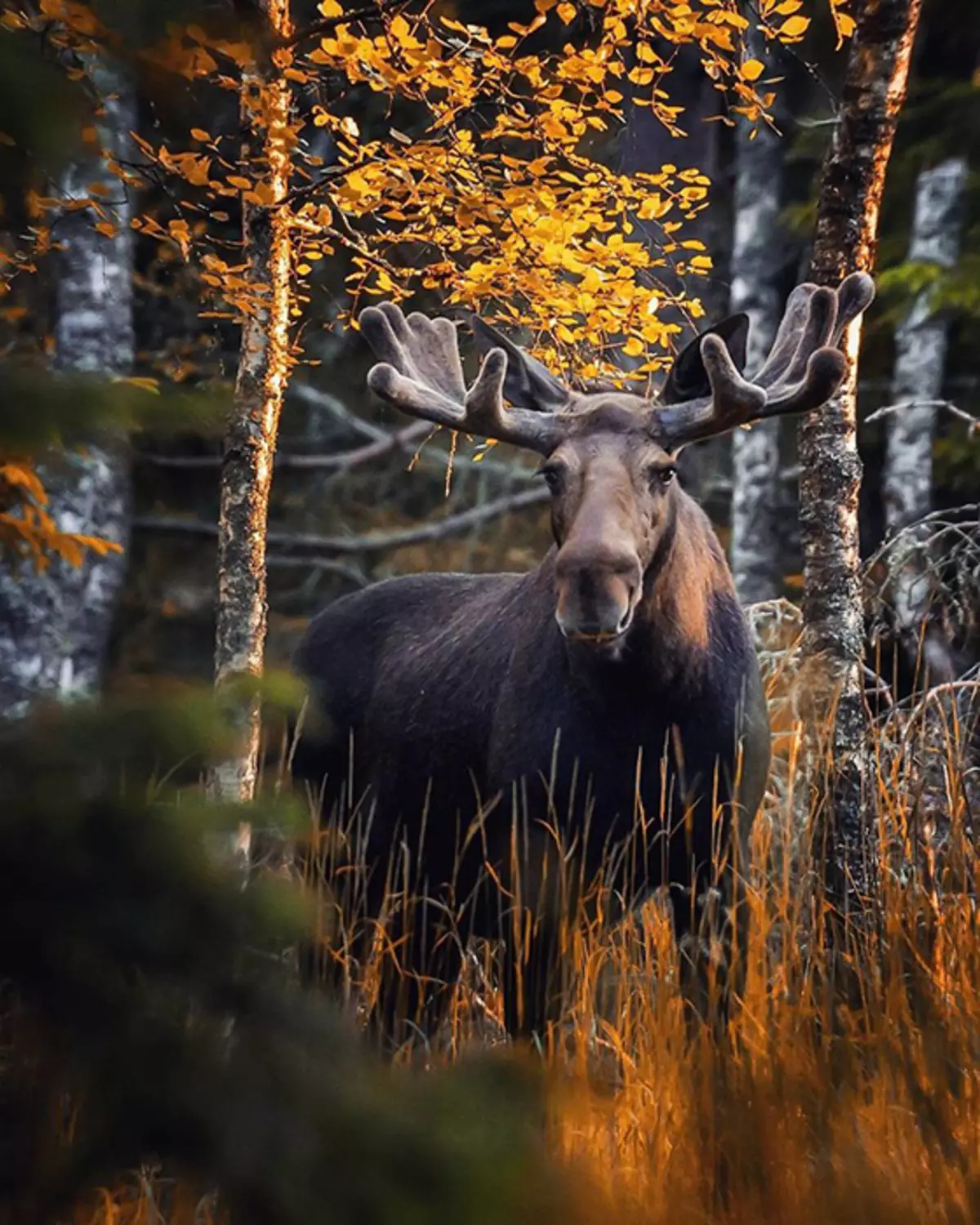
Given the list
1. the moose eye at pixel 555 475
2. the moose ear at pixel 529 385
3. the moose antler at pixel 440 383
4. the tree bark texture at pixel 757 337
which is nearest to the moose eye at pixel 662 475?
the moose eye at pixel 555 475

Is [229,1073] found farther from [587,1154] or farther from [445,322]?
[445,322]

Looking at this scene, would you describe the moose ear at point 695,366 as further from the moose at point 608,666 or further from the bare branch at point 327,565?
the bare branch at point 327,565

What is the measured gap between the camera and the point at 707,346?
15.5 feet

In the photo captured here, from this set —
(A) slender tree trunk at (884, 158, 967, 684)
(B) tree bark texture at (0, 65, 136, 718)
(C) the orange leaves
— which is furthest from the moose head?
(A) slender tree trunk at (884, 158, 967, 684)

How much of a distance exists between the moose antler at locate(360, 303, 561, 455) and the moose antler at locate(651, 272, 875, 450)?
1.34 ft

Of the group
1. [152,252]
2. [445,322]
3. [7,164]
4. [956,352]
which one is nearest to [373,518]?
[152,252]

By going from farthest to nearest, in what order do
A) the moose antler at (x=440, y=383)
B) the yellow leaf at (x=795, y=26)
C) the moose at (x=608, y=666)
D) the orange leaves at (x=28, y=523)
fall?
the yellow leaf at (x=795, y=26)
the moose antler at (x=440, y=383)
the moose at (x=608, y=666)
the orange leaves at (x=28, y=523)

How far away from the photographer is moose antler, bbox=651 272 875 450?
4.76 metres

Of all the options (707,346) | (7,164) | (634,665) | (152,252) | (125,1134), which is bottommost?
(125,1134)

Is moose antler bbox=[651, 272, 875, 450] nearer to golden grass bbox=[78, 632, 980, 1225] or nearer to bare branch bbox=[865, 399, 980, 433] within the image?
bare branch bbox=[865, 399, 980, 433]

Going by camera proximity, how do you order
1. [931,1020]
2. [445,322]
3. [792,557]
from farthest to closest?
[792,557] < [445,322] < [931,1020]

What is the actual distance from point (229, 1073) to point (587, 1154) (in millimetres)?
1595

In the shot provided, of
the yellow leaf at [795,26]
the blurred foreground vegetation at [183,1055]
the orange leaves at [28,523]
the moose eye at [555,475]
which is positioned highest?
the yellow leaf at [795,26]

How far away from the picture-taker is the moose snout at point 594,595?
4.37m
